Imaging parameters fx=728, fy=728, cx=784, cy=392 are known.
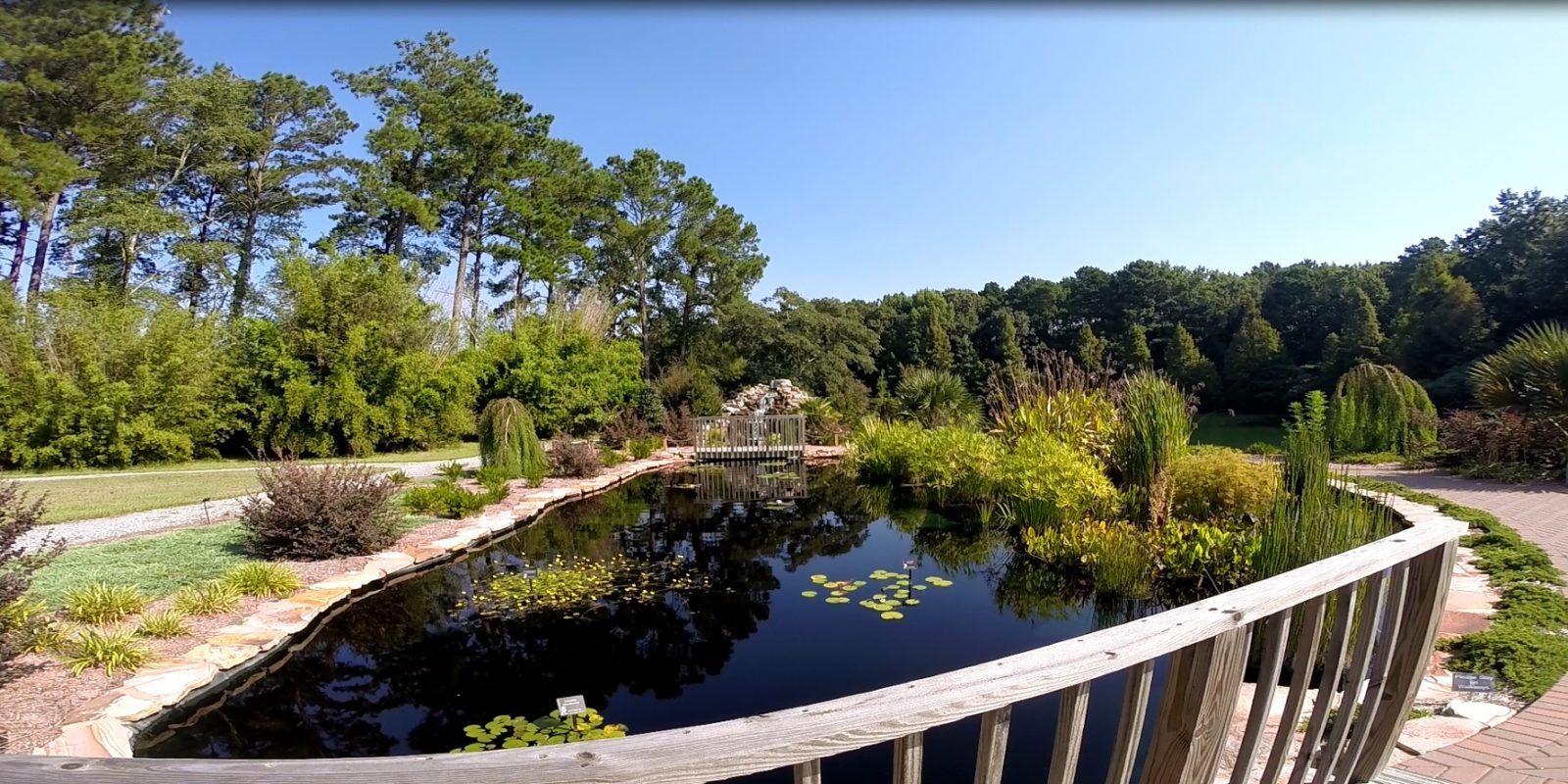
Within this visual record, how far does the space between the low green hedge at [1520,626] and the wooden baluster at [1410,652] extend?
1315 mm

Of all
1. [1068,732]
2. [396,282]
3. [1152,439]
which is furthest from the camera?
[396,282]

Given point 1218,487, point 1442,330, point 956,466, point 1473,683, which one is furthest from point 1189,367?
point 1473,683

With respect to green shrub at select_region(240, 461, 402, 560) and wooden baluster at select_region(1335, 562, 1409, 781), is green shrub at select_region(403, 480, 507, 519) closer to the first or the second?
green shrub at select_region(240, 461, 402, 560)

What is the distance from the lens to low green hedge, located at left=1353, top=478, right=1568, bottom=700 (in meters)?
2.73

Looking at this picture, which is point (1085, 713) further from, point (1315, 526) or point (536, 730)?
point (1315, 526)

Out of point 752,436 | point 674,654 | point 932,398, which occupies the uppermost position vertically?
point 932,398

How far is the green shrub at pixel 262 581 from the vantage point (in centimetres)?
443

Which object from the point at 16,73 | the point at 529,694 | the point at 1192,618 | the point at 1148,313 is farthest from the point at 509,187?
the point at 1148,313

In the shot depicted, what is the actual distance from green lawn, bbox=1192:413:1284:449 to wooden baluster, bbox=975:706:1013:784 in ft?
54.4

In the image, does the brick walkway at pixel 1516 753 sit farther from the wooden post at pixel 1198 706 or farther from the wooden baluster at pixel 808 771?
the wooden baluster at pixel 808 771

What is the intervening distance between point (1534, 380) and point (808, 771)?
11488 millimetres

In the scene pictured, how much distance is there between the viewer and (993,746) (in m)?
0.99

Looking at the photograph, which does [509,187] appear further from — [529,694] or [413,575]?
[529,694]

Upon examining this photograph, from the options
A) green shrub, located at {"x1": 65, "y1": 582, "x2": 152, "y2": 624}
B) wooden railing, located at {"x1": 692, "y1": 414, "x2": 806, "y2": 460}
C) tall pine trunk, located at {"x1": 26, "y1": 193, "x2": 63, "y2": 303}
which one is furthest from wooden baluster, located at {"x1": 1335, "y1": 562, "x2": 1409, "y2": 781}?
tall pine trunk, located at {"x1": 26, "y1": 193, "x2": 63, "y2": 303}
